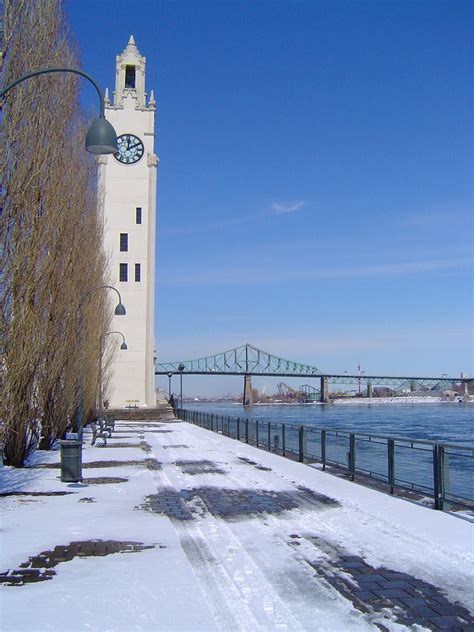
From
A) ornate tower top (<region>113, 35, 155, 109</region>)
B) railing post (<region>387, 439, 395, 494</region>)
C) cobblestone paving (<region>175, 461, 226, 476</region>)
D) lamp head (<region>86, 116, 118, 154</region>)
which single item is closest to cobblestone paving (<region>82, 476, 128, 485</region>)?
cobblestone paving (<region>175, 461, 226, 476</region>)

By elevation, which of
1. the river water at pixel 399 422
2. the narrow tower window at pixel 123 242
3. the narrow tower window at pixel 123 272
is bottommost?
the river water at pixel 399 422

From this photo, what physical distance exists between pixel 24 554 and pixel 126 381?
5058cm

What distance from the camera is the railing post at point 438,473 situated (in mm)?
9914

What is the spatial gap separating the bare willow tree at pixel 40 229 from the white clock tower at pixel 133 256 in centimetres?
3461

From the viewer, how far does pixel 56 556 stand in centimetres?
721

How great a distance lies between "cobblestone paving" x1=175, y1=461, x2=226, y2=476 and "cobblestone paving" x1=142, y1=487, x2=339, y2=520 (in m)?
2.77

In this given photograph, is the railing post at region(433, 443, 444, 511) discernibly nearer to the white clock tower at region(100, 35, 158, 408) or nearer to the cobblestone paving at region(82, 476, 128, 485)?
the cobblestone paving at region(82, 476, 128, 485)

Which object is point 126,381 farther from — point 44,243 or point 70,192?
Result: point 44,243

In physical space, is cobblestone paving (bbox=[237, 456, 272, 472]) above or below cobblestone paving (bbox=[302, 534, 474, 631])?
below

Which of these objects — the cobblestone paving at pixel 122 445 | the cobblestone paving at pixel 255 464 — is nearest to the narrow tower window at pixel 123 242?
the cobblestone paving at pixel 122 445

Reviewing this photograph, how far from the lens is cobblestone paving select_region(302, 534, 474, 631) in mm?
5254

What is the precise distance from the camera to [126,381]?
2256 inches

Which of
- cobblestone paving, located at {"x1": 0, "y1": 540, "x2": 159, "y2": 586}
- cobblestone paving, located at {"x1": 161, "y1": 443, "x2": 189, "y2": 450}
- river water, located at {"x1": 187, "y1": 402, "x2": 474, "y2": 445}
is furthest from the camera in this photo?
river water, located at {"x1": 187, "y1": 402, "x2": 474, "y2": 445}

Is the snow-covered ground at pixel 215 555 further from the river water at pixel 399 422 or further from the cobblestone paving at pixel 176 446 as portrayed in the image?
the river water at pixel 399 422
